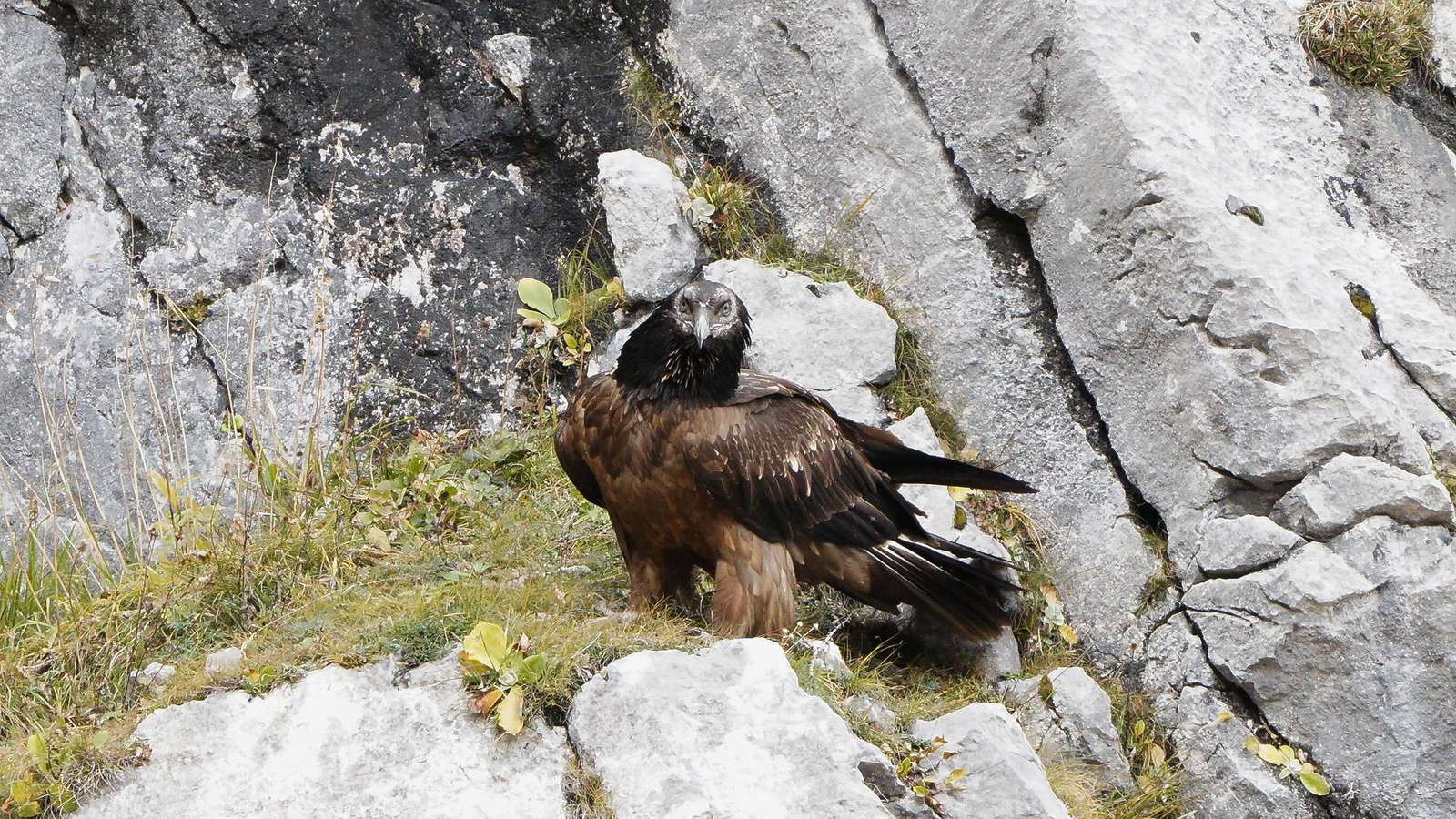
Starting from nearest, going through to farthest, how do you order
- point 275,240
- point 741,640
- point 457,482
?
point 741,640, point 457,482, point 275,240

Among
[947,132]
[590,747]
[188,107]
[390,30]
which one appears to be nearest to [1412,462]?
[947,132]

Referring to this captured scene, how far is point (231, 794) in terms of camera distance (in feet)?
13.8

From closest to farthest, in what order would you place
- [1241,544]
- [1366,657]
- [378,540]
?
[1366,657]
[1241,544]
[378,540]

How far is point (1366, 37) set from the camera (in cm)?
679

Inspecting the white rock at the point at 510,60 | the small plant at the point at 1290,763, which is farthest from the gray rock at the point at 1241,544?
the white rock at the point at 510,60

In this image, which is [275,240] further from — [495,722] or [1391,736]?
[1391,736]

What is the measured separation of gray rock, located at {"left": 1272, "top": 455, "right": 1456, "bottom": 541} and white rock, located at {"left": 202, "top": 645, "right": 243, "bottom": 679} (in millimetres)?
3918

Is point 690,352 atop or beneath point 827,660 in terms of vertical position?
atop

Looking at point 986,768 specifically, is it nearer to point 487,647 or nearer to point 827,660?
point 827,660

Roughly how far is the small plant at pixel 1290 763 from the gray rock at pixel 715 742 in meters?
1.98

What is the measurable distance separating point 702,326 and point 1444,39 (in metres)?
4.42

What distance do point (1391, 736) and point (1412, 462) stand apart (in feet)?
3.46

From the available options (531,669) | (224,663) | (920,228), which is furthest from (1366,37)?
(224,663)

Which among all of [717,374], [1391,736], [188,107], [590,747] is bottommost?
[1391,736]
